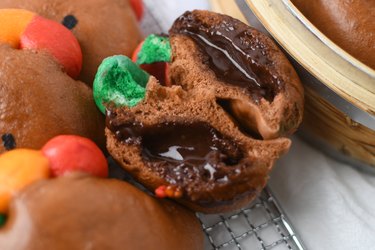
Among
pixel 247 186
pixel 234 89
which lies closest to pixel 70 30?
pixel 234 89

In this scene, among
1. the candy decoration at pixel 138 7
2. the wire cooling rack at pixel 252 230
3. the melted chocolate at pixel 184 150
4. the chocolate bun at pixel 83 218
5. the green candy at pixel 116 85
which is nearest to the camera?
the chocolate bun at pixel 83 218

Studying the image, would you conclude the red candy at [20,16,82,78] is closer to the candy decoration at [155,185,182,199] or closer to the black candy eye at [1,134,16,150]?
the black candy eye at [1,134,16,150]

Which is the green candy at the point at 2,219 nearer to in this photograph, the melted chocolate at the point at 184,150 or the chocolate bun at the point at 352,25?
the melted chocolate at the point at 184,150

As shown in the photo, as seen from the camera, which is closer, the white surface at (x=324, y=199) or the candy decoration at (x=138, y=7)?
the white surface at (x=324, y=199)

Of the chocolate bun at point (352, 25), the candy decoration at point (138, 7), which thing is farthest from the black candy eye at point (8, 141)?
the chocolate bun at point (352, 25)

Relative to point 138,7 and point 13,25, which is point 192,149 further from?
point 138,7

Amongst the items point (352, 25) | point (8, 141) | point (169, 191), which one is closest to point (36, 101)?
point (8, 141)

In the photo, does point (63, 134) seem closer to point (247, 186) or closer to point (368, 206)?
point (247, 186)
